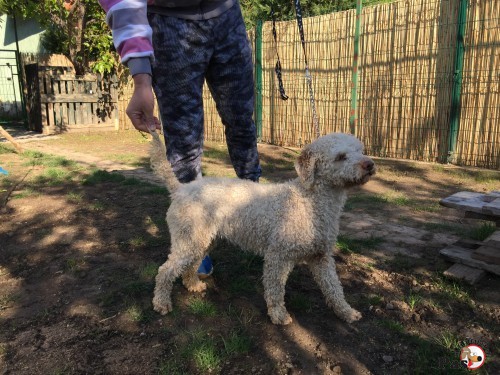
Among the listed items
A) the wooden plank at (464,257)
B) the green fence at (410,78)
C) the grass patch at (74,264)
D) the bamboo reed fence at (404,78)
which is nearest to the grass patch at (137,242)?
the grass patch at (74,264)

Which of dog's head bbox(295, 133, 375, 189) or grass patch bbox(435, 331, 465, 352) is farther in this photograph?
dog's head bbox(295, 133, 375, 189)

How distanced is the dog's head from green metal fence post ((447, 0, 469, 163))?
502cm

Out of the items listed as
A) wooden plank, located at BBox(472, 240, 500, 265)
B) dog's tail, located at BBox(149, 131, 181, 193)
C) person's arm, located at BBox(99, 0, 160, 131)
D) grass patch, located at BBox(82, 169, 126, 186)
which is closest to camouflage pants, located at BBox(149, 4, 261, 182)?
dog's tail, located at BBox(149, 131, 181, 193)

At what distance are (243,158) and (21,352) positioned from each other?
1.91 meters

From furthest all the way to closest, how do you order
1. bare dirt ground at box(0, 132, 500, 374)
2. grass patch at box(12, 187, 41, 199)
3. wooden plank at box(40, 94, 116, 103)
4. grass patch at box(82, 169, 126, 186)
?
1. wooden plank at box(40, 94, 116, 103)
2. grass patch at box(82, 169, 126, 186)
3. grass patch at box(12, 187, 41, 199)
4. bare dirt ground at box(0, 132, 500, 374)

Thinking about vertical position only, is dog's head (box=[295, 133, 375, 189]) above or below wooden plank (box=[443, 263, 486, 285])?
above

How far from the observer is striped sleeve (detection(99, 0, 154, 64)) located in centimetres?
212

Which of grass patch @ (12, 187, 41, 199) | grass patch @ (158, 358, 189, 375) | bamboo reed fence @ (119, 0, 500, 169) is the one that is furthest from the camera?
bamboo reed fence @ (119, 0, 500, 169)

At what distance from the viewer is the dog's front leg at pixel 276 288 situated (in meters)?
2.50

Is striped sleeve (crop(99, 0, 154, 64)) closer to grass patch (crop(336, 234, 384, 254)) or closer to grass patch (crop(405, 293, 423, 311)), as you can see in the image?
grass patch (crop(405, 293, 423, 311))

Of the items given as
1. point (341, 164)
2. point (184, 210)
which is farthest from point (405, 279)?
point (184, 210)

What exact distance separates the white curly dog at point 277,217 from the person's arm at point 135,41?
0.32m

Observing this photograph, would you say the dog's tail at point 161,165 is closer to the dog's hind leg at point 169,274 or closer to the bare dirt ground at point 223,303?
the dog's hind leg at point 169,274

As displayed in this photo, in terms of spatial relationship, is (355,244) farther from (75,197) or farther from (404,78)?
(404,78)
